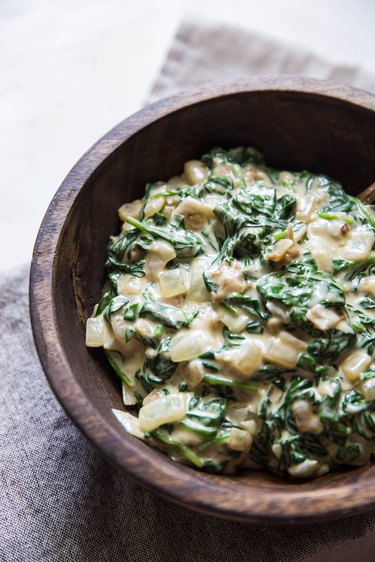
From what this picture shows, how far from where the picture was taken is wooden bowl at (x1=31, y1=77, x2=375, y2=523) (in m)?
2.72

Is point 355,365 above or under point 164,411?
above

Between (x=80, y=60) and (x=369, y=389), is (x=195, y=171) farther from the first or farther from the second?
(x=80, y=60)

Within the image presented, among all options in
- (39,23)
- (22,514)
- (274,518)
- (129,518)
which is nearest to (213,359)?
(274,518)

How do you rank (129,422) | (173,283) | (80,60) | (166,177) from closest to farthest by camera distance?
(129,422), (173,283), (166,177), (80,60)

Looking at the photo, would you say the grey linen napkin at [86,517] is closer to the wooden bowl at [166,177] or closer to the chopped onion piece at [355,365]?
the wooden bowl at [166,177]

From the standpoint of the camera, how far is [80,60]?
500 centimetres

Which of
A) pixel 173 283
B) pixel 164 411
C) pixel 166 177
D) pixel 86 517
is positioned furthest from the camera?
pixel 166 177

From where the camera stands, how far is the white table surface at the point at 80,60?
A: 4.58m

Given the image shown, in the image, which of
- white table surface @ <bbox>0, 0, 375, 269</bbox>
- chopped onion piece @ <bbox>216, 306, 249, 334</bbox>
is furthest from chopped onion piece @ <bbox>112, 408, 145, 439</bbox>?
white table surface @ <bbox>0, 0, 375, 269</bbox>

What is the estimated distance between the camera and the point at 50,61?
A: 5.01m

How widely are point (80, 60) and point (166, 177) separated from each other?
5.47 feet

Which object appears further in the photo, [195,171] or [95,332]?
[195,171]

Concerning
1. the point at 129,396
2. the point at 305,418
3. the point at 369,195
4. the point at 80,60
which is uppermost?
the point at 369,195

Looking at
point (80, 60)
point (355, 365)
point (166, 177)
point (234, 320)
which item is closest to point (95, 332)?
point (234, 320)
